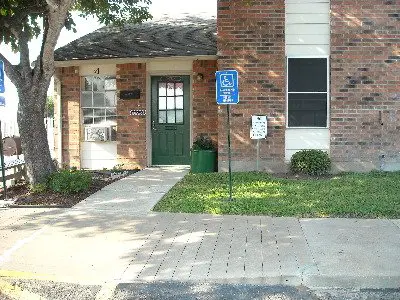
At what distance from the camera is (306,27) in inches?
470

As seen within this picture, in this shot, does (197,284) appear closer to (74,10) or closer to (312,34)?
(312,34)

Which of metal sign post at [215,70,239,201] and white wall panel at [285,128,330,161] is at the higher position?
metal sign post at [215,70,239,201]

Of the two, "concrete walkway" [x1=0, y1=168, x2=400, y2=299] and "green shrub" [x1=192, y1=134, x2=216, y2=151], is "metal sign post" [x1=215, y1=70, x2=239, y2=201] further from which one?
"green shrub" [x1=192, y1=134, x2=216, y2=151]

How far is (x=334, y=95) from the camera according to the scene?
11.8 m

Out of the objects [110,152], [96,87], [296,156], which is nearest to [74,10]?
[96,87]

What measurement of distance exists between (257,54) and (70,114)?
5686mm

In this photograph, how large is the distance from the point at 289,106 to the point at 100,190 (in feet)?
16.4

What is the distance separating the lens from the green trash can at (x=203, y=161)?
40.7 feet

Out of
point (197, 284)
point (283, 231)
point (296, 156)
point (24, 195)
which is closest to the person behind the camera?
point (197, 284)

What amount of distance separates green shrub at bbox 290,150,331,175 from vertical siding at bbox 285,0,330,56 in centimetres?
242

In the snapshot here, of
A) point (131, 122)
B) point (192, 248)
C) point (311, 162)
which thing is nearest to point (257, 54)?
point (311, 162)

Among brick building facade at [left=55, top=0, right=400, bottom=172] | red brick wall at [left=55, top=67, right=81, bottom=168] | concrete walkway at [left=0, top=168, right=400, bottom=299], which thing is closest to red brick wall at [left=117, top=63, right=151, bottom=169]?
brick building facade at [left=55, top=0, right=400, bottom=172]

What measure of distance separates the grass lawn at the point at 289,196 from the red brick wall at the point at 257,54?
62.3 inches

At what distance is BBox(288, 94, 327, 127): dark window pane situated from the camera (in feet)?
39.5
